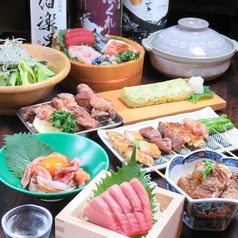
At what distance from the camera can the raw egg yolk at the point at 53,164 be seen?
1.54 meters

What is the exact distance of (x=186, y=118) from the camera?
81.0 inches

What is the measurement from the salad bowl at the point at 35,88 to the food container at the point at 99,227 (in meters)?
0.79

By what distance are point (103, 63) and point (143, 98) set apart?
35 cm

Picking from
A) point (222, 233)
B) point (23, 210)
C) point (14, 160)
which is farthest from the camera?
point (14, 160)

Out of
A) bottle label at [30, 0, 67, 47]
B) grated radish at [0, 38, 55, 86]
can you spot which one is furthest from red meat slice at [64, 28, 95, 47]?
grated radish at [0, 38, 55, 86]

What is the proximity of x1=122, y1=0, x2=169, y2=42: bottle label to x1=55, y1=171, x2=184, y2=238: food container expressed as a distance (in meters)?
1.68

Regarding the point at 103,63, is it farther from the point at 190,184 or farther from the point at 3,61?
the point at 190,184

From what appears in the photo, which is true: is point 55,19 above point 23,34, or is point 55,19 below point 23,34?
above

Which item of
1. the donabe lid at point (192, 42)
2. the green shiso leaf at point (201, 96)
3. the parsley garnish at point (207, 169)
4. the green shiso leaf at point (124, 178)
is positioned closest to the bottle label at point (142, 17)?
the donabe lid at point (192, 42)

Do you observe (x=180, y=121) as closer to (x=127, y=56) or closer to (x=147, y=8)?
(x=127, y=56)

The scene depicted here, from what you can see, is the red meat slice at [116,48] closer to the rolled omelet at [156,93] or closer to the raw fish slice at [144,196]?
the rolled omelet at [156,93]

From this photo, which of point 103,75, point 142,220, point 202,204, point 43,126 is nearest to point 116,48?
point 103,75

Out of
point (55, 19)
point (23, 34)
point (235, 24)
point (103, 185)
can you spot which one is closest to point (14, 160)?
point (103, 185)

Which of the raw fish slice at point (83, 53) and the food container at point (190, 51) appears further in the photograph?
the food container at point (190, 51)
